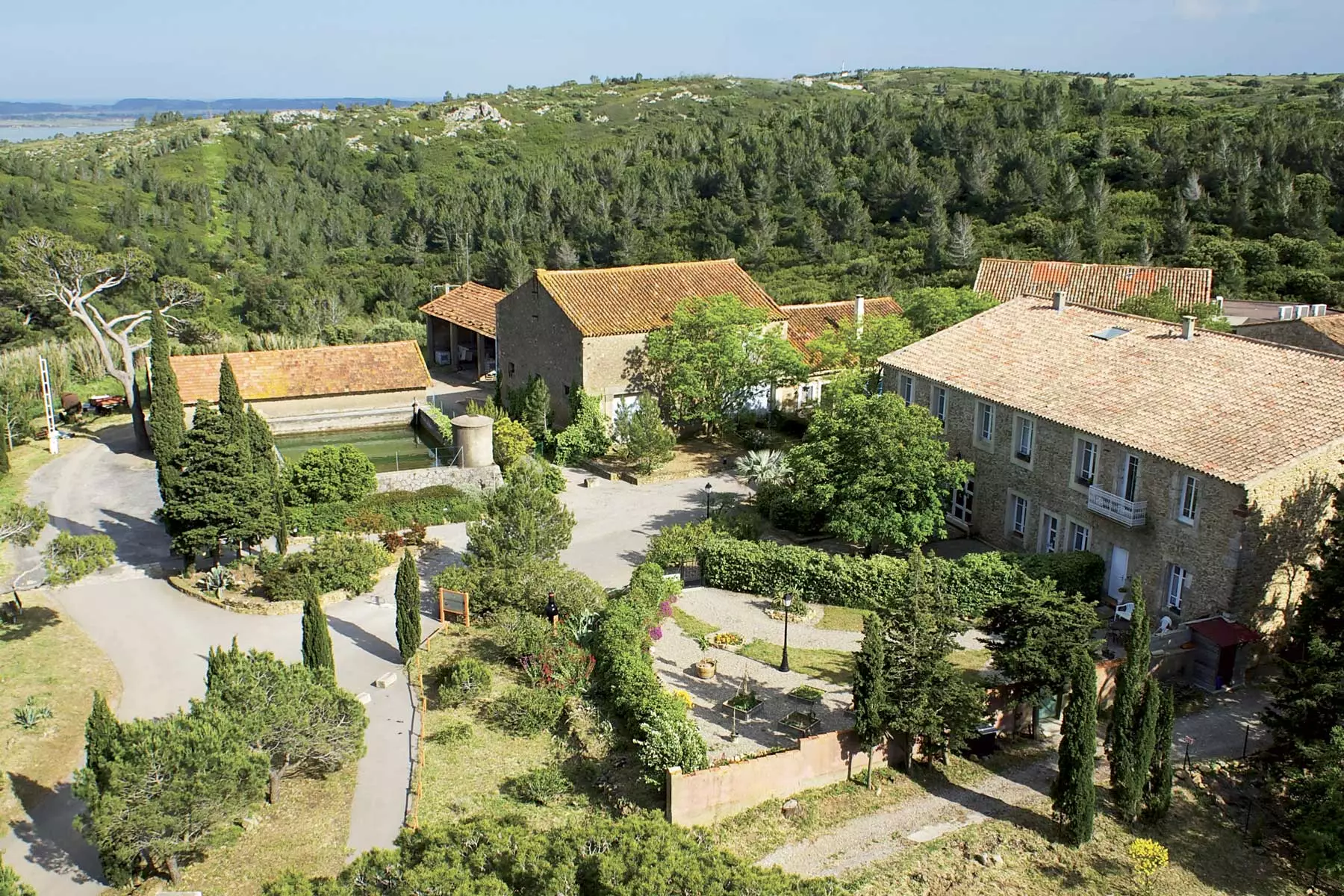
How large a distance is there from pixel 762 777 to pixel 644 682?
322 cm

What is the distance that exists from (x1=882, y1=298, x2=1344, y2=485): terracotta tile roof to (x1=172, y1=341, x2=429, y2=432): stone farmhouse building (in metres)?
21.8

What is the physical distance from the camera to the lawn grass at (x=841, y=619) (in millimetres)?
26062

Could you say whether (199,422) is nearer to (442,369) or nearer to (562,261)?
(442,369)

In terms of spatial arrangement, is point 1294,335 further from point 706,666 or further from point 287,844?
point 287,844

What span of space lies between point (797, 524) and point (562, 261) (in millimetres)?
42865

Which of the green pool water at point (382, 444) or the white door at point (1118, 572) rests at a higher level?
the white door at point (1118, 572)

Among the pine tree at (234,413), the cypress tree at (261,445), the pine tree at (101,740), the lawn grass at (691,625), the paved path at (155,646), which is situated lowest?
the paved path at (155,646)

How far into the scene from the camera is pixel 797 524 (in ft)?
102

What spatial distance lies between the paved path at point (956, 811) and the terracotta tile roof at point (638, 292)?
23.5 meters

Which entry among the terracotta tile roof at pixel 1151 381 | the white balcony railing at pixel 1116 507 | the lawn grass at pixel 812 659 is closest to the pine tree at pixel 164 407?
the lawn grass at pixel 812 659

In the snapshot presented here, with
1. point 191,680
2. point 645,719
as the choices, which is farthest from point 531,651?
point 191,680

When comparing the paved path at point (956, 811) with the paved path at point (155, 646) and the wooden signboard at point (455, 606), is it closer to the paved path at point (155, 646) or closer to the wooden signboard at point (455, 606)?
the paved path at point (155, 646)

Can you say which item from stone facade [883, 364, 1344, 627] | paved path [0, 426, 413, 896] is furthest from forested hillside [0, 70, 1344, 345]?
stone facade [883, 364, 1344, 627]

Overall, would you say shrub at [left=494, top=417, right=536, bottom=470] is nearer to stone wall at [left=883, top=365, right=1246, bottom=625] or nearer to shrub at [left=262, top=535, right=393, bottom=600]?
shrub at [left=262, top=535, right=393, bottom=600]
